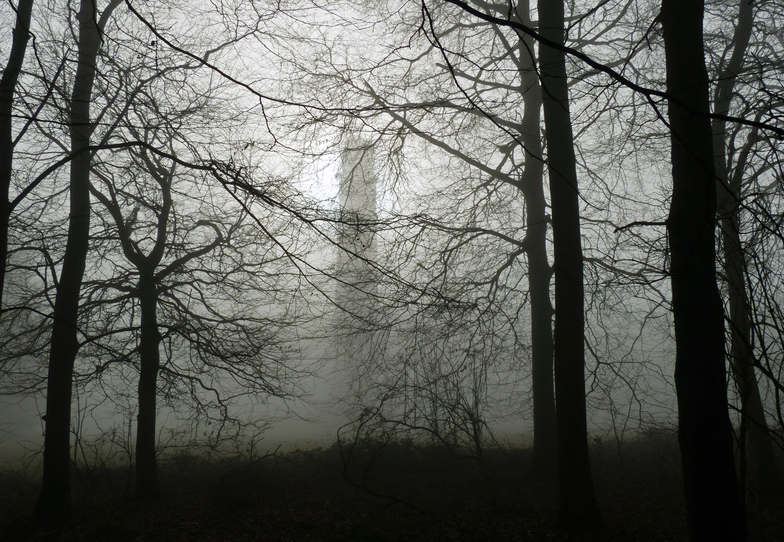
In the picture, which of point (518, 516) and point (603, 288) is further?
point (603, 288)

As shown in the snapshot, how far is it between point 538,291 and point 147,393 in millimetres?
7171

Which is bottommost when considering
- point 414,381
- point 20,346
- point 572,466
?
point 572,466

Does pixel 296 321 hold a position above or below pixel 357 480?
above

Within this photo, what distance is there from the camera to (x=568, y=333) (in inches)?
255

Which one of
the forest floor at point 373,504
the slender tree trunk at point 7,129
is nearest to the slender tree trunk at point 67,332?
the forest floor at point 373,504

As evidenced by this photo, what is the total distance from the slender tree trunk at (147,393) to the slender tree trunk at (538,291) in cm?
640

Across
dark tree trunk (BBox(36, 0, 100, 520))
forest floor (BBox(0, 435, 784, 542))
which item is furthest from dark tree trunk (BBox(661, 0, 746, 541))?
dark tree trunk (BBox(36, 0, 100, 520))

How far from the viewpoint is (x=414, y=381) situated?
991cm

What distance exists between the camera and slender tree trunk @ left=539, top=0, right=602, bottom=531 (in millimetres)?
6098

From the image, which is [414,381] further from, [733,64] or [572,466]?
[733,64]

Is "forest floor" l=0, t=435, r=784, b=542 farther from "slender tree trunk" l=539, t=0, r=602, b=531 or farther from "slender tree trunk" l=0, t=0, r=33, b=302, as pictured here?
"slender tree trunk" l=0, t=0, r=33, b=302

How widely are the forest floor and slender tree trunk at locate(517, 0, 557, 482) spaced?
64 centimetres

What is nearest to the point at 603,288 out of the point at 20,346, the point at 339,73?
the point at 339,73

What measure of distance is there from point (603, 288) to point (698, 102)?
586cm
